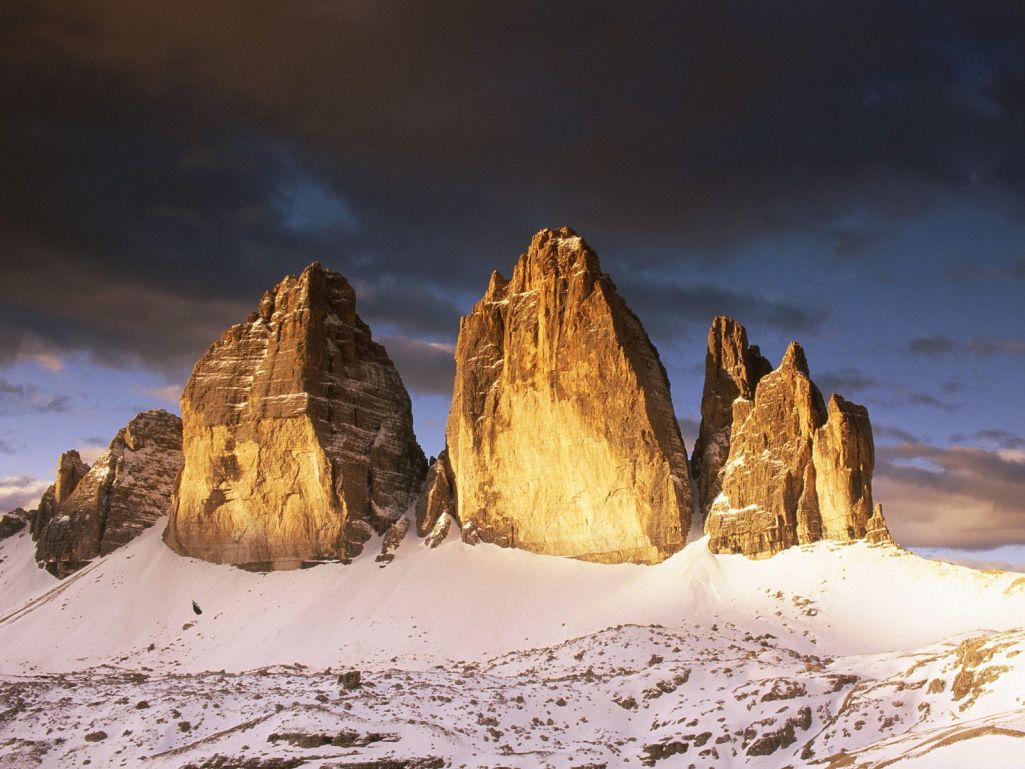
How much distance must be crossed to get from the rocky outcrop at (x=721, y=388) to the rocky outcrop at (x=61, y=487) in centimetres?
7620

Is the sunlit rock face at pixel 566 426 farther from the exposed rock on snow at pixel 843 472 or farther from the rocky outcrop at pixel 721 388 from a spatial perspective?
the exposed rock on snow at pixel 843 472

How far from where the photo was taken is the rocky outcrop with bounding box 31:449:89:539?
124500 mm

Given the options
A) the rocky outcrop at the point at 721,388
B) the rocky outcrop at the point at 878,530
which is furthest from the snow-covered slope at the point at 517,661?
the rocky outcrop at the point at 721,388

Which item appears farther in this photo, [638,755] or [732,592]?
[732,592]

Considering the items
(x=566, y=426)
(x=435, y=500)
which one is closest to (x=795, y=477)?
(x=566, y=426)

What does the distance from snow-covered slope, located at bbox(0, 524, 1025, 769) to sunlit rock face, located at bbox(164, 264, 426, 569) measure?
4.05 meters

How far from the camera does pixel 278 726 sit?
1449 inches

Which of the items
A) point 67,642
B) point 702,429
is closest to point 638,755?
point 702,429

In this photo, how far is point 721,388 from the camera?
94750mm

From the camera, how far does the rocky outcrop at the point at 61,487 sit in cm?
12450

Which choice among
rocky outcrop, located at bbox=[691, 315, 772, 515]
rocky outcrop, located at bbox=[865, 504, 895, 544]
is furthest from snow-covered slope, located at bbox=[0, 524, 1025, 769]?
rocky outcrop, located at bbox=[691, 315, 772, 515]

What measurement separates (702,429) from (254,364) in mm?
46982

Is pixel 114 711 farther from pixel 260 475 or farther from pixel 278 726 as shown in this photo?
pixel 260 475

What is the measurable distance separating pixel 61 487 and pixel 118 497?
18.1m
